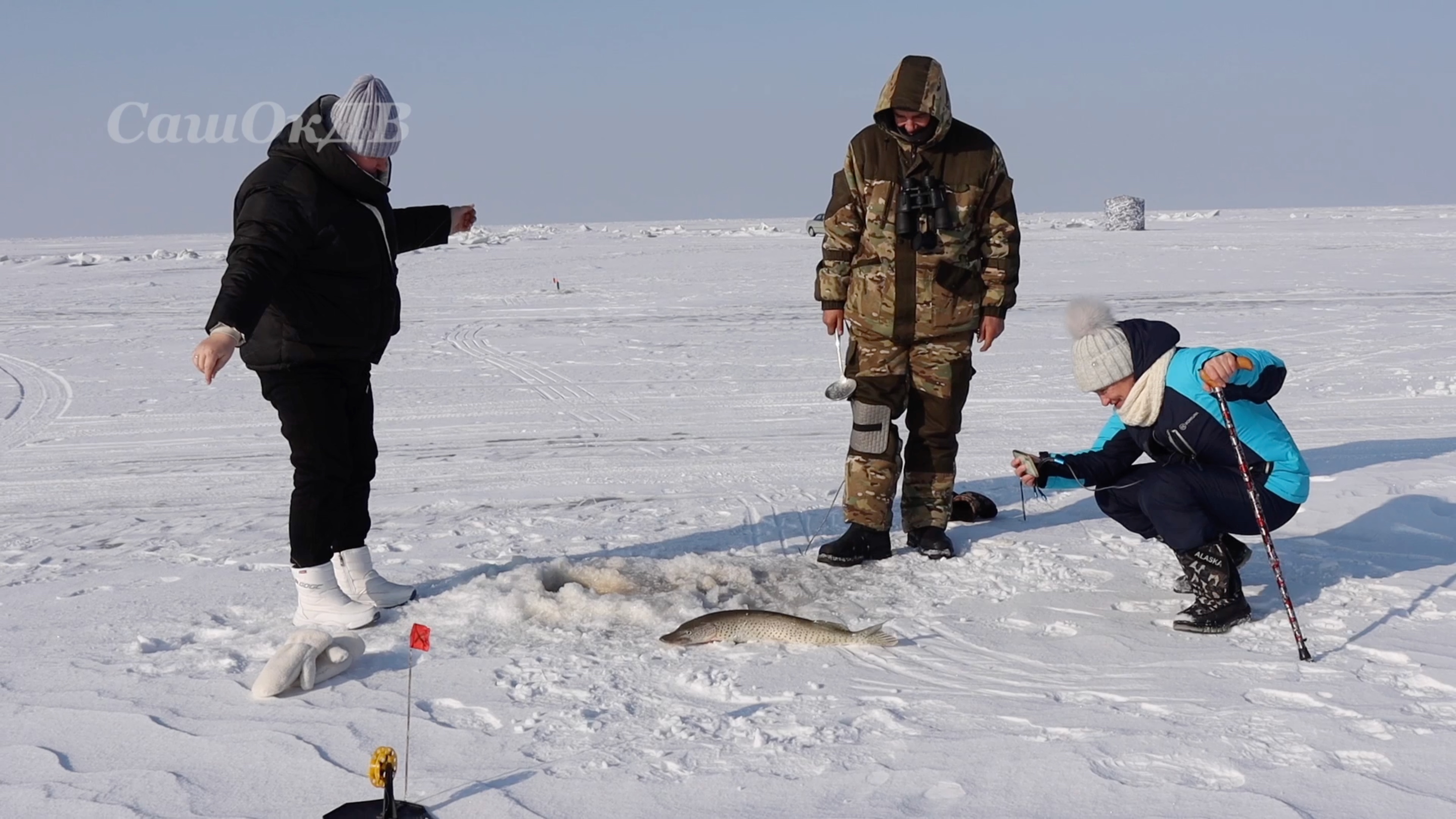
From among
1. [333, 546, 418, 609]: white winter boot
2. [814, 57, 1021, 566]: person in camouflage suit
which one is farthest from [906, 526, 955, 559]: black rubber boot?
[333, 546, 418, 609]: white winter boot

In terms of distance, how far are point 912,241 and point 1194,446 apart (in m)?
1.39

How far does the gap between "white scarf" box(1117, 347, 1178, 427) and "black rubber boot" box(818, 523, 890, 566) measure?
4.30ft

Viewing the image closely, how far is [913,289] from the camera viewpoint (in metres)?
4.85

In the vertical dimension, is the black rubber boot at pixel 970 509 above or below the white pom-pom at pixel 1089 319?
below

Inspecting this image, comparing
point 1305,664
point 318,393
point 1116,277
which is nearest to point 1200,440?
point 1305,664

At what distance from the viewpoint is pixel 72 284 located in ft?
78.1

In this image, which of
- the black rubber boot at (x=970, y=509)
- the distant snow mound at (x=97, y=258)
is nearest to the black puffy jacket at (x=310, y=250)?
the black rubber boot at (x=970, y=509)

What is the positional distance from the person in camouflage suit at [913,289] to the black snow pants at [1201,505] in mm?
1095

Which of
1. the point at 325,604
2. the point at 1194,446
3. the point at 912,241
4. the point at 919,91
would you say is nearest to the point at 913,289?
the point at 912,241

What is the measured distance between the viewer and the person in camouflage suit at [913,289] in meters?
4.76

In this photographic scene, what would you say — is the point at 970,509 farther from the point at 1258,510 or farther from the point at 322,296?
the point at 322,296

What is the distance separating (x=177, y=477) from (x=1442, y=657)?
21.3 feet

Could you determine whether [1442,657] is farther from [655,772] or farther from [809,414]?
[809,414]

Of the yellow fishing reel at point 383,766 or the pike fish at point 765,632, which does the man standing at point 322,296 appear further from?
the yellow fishing reel at point 383,766
